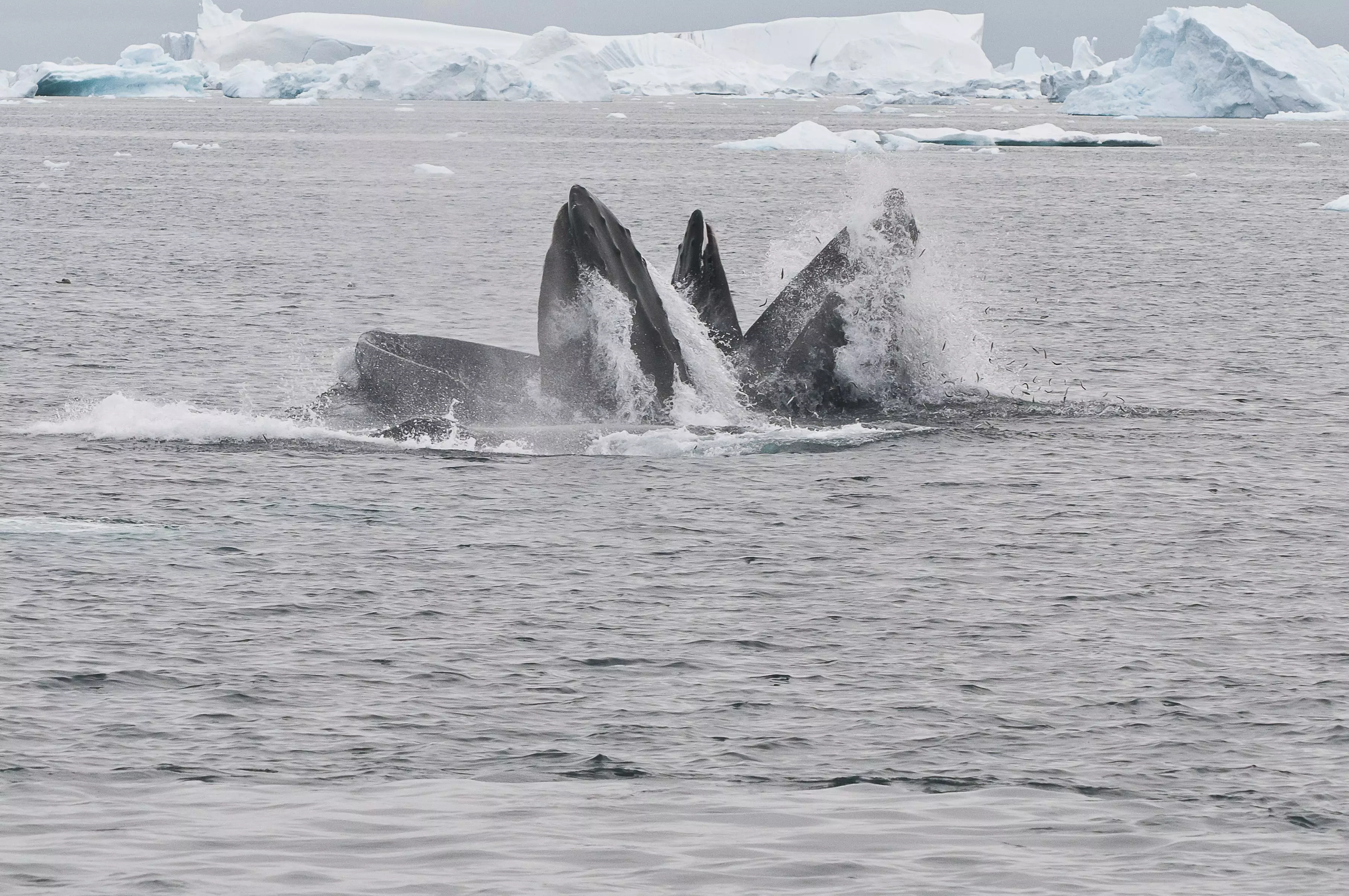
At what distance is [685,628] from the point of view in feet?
42.4

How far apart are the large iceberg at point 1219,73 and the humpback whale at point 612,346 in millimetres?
96397

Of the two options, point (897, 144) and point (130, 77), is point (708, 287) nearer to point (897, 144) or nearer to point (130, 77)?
point (897, 144)

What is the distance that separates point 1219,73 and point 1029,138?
55.4 feet

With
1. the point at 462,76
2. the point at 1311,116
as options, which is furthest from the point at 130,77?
the point at 1311,116

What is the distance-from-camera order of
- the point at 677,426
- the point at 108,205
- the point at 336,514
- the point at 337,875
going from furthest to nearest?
the point at 108,205
the point at 677,426
the point at 336,514
the point at 337,875

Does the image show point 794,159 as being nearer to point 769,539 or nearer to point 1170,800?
point 769,539

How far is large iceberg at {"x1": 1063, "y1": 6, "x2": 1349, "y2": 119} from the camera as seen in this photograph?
114750mm

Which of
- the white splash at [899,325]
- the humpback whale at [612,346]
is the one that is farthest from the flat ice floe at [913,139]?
the humpback whale at [612,346]

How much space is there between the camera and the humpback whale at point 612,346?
64.7 feet

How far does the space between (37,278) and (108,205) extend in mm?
24168

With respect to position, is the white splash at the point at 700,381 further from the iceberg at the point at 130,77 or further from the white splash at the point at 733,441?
the iceberg at the point at 130,77

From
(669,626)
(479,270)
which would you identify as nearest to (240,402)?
(669,626)

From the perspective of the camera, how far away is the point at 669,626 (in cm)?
1295

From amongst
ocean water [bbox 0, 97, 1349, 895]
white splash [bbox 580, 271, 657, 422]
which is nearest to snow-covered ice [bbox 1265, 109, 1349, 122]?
ocean water [bbox 0, 97, 1349, 895]
